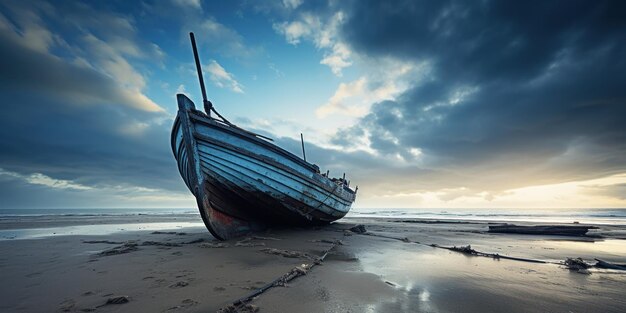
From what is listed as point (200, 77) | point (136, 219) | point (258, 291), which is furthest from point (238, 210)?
point (136, 219)

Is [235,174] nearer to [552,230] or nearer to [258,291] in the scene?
[258,291]

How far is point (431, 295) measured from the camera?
2.79m

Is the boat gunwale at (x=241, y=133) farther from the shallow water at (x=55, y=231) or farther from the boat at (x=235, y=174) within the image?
the shallow water at (x=55, y=231)

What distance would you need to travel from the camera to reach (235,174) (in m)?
6.72

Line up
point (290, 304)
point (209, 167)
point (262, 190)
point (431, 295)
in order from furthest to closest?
point (262, 190), point (209, 167), point (431, 295), point (290, 304)

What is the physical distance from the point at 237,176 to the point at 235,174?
77 millimetres

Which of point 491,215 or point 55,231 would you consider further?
point 491,215

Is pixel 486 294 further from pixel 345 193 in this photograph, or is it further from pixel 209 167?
pixel 345 193

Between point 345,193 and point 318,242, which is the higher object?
point 345,193

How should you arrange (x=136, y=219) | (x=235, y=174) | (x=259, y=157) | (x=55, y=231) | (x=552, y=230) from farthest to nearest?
(x=136, y=219), (x=55, y=231), (x=552, y=230), (x=259, y=157), (x=235, y=174)

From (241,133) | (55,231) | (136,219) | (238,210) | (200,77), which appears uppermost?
→ (200,77)

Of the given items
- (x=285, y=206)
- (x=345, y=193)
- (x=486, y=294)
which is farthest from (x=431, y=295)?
(x=345, y=193)

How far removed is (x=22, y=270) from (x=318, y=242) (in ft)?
18.4

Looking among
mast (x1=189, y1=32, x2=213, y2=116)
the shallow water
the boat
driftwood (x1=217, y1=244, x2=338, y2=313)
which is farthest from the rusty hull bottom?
the shallow water
